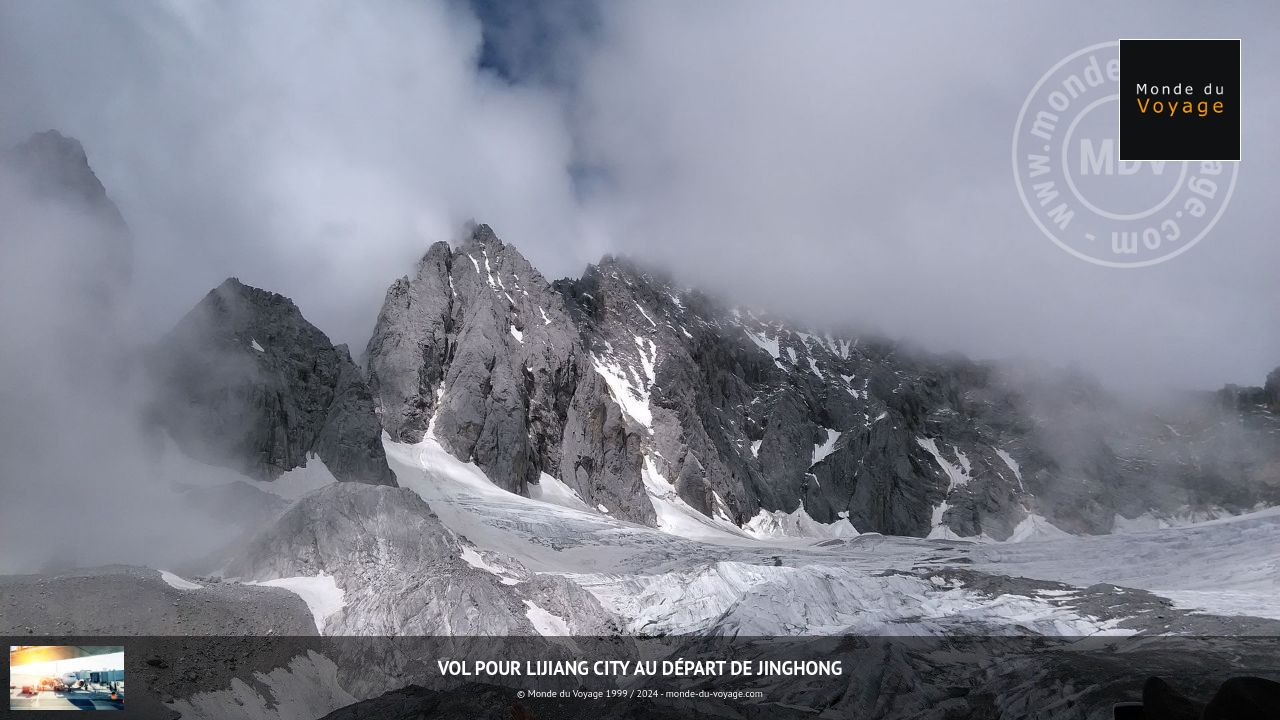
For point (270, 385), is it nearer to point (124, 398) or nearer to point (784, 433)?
point (124, 398)

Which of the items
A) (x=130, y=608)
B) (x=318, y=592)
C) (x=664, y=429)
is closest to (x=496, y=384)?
(x=664, y=429)

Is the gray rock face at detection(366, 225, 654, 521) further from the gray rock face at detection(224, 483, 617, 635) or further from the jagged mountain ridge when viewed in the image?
the gray rock face at detection(224, 483, 617, 635)

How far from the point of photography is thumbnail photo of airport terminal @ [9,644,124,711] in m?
28.3

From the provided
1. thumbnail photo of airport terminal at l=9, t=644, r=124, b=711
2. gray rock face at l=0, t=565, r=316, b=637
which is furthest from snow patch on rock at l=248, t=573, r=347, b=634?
thumbnail photo of airport terminal at l=9, t=644, r=124, b=711

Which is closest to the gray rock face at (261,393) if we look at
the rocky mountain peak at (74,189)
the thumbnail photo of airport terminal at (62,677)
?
the rocky mountain peak at (74,189)

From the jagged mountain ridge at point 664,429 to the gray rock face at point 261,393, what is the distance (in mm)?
18616

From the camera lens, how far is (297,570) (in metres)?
55.2

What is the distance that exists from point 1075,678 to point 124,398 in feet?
287

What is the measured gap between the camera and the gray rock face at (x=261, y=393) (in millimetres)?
88438

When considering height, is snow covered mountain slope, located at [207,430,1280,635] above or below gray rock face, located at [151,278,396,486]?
below

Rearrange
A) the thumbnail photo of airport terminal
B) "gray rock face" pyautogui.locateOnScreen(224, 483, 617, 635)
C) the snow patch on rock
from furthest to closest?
"gray rock face" pyautogui.locateOnScreen(224, 483, 617, 635) < the snow patch on rock < the thumbnail photo of airport terminal

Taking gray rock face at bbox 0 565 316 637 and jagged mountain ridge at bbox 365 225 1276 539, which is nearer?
gray rock face at bbox 0 565 316 637

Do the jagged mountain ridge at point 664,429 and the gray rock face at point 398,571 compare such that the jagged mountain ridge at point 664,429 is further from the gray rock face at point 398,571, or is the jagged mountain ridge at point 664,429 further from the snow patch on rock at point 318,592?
the snow patch on rock at point 318,592

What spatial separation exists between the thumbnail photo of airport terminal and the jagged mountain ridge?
8825 centimetres
